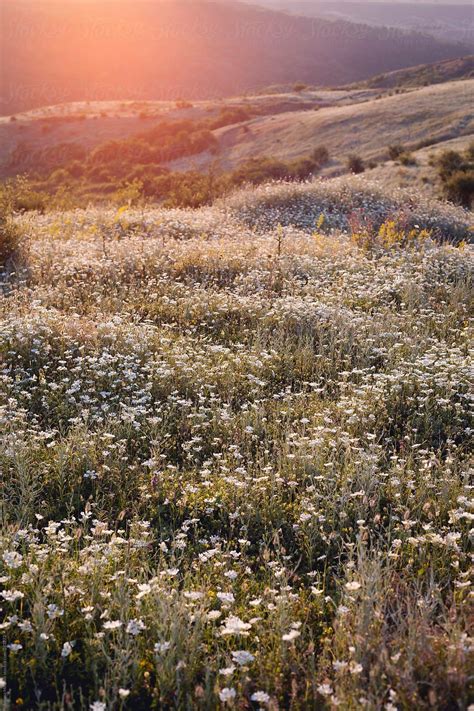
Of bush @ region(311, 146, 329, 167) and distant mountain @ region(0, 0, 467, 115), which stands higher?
distant mountain @ region(0, 0, 467, 115)

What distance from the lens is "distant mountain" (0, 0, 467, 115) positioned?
10694 centimetres

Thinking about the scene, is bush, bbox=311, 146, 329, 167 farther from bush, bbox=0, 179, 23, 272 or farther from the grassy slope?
the grassy slope

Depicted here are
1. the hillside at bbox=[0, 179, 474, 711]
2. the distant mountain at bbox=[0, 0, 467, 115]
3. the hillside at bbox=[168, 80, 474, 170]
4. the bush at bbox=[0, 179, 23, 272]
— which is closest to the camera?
the hillside at bbox=[0, 179, 474, 711]

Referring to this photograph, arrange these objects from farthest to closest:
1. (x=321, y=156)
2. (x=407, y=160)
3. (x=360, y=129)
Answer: (x=360, y=129) < (x=321, y=156) < (x=407, y=160)

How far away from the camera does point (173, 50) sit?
126 meters

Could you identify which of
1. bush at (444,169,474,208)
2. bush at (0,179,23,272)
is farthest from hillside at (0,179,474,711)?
bush at (444,169,474,208)

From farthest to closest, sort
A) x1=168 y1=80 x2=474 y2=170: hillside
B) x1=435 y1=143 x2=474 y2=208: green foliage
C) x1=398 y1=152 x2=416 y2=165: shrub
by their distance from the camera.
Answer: x1=168 y1=80 x2=474 y2=170: hillside, x1=398 y1=152 x2=416 y2=165: shrub, x1=435 y1=143 x2=474 y2=208: green foliage

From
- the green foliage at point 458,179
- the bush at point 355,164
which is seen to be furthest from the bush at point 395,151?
the green foliage at point 458,179

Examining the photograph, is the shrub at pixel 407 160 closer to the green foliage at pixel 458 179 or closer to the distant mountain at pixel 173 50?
the green foliage at pixel 458 179

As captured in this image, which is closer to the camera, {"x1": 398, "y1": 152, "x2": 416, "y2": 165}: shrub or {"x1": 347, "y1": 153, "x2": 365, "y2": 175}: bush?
{"x1": 398, "y1": 152, "x2": 416, "y2": 165}: shrub

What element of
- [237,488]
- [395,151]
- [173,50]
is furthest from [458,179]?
[173,50]

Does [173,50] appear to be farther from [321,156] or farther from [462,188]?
[462,188]

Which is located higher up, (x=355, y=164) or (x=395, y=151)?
(x=395, y=151)

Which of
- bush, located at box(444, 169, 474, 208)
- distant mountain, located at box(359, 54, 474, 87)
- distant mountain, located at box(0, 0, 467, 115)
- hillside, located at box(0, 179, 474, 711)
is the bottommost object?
hillside, located at box(0, 179, 474, 711)
